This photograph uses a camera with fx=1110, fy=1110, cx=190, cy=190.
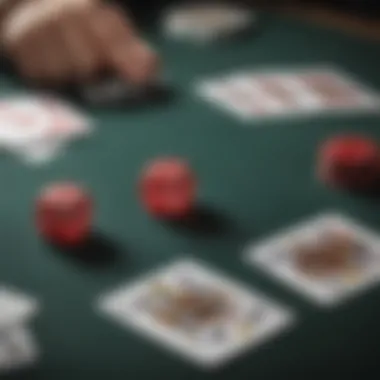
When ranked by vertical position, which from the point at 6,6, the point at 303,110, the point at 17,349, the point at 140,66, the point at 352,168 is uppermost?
the point at 6,6

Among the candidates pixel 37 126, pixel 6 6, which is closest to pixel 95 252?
pixel 37 126

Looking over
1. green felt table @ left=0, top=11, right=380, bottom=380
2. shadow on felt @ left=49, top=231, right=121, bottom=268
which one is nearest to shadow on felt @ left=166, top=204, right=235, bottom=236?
green felt table @ left=0, top=11, right=380, bottom=380

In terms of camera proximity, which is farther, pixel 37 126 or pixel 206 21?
pixel 206 21

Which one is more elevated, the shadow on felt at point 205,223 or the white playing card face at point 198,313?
the shadow on felt at point 205,223

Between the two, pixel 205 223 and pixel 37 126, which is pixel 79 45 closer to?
pixel 37 126

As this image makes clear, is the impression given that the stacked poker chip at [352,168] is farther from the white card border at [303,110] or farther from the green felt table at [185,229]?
the white card border at [303,110]

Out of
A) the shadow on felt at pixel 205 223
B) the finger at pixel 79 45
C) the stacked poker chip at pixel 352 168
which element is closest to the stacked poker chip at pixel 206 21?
the finger at pixel 79 45

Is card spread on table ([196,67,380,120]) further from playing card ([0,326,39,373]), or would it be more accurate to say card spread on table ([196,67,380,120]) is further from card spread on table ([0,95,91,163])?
playing card ([0,326,39,373])
